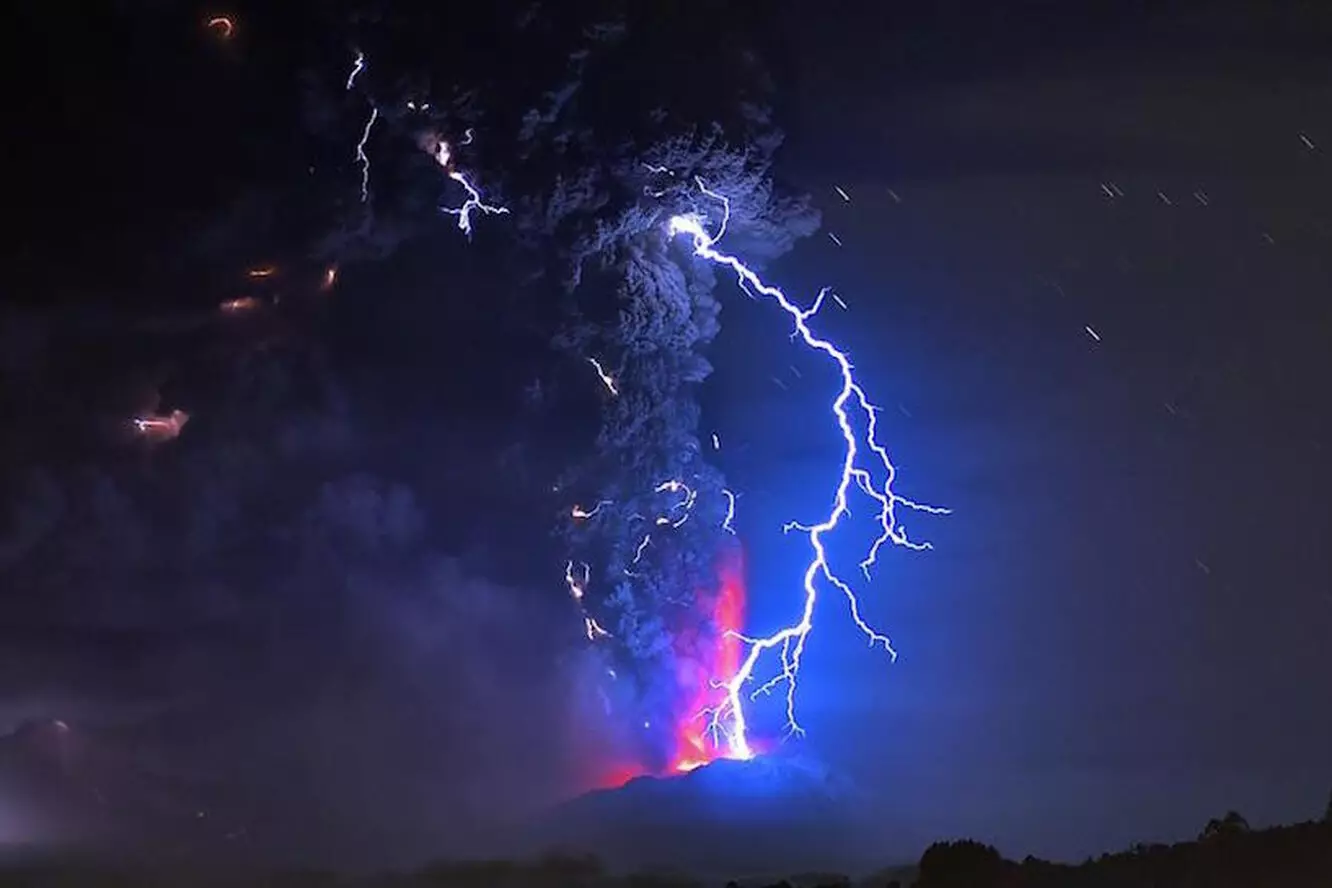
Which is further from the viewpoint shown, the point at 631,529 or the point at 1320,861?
the point at 631,529

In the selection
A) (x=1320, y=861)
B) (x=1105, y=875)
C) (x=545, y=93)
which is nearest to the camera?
(x=1320, y=861)

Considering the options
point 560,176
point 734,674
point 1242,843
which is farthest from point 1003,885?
point 560,176

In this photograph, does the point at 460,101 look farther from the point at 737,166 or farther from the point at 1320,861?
the point at 1320,861

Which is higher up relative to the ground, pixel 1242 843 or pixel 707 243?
pixel 707 243

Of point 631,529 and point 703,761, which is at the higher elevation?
point 631,529

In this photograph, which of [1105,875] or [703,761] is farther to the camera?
[703,761]

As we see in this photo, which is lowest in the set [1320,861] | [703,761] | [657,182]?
[1320,861]

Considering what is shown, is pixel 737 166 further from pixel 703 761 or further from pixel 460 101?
pixel 703 761

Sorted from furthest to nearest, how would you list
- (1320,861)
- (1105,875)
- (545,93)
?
(545,93) → (1105,875) → (1320,861)

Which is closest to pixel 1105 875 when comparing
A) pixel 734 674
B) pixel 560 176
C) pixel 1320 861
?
pixel 1320 861
